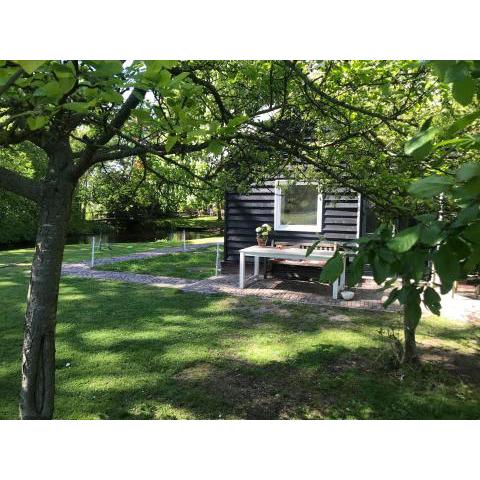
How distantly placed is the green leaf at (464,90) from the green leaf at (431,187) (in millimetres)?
202

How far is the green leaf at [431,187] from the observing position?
0.92m

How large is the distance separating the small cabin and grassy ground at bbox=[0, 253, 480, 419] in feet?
11.3

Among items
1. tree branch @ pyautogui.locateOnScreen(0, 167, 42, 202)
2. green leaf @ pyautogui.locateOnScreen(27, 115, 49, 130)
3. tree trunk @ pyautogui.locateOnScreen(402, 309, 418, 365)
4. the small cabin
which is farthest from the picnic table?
green leaf @ pyautogui.locateOnScreen(27, 115, 49, 130)

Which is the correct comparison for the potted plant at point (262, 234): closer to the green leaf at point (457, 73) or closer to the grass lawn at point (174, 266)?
the grass lawn at point (174, 266)

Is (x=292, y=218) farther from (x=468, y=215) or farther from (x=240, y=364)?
(x=468, y=215)

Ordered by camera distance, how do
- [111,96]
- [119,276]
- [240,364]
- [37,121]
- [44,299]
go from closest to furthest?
[111,96] < [37,121] < [44,299] < [240,364] < [119,276]

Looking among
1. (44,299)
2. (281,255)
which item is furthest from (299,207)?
(44,299)

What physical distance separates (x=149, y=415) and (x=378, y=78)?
3.39m

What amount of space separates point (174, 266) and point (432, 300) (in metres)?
11.0

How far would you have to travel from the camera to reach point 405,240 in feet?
3.00

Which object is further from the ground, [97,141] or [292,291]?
[97,141]

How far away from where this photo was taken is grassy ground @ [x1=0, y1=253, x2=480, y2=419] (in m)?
3.86

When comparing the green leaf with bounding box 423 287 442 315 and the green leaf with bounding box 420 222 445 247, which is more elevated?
the green leaf with bounding box 420 222 445 247

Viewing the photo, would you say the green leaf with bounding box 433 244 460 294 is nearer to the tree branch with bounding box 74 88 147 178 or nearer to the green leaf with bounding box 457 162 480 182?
the green leaf with bounding box 457 162 480 182
